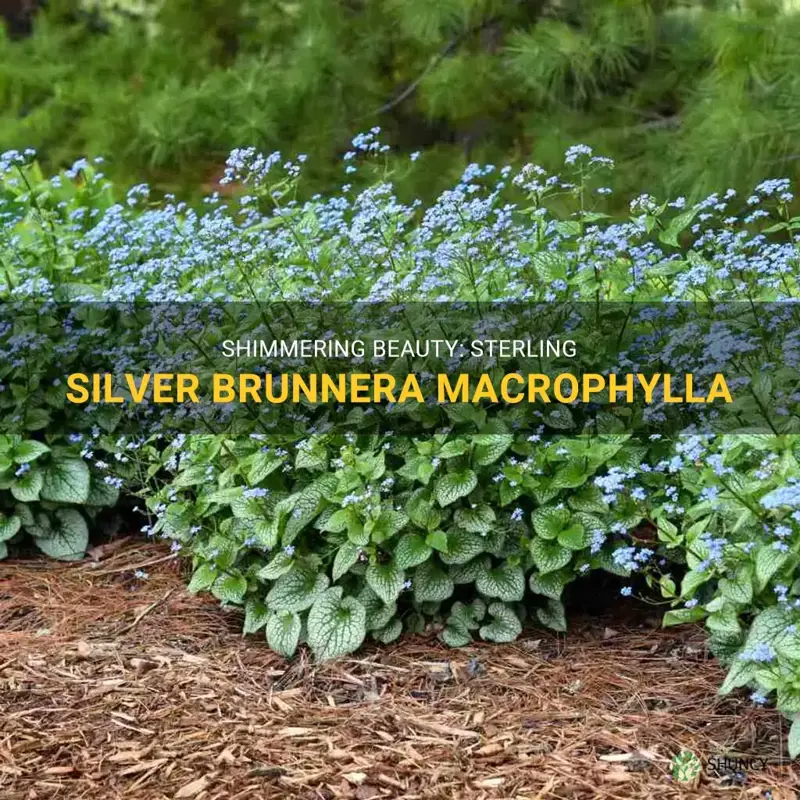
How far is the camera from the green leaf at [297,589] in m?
2.76

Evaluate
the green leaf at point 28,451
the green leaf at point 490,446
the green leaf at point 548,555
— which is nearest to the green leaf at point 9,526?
the green leaf at point 28,451

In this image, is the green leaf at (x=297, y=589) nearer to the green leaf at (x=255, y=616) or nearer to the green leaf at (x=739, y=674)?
the green leaf at (x=255, y=616)

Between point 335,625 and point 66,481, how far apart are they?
1.09m

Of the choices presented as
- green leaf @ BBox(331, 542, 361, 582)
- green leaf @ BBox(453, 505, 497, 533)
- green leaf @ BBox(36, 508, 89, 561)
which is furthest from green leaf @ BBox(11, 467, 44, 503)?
green leaf @ BBox(453, 505, 497, 533)

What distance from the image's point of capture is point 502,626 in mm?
2760

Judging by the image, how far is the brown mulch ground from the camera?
7.51 ft

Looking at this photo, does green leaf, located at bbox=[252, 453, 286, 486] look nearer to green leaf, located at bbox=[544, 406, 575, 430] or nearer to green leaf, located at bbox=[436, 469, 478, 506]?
green leaf, located at bbox=[436, 469, 478, 506]

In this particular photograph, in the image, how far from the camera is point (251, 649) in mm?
2826

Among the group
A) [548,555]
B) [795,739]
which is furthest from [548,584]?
[795,739]

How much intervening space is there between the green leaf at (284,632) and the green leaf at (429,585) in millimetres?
295

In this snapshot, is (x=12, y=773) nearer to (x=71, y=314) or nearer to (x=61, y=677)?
(x=61, y=677)

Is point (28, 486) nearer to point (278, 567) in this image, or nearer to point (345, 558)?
point (278, 567)

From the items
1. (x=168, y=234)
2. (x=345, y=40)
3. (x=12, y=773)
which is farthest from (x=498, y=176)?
(x=12, y=773)

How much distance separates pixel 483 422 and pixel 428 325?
0.95 ft
